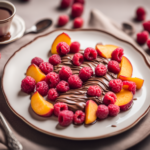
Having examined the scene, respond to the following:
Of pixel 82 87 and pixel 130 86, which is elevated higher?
pixel 130 86

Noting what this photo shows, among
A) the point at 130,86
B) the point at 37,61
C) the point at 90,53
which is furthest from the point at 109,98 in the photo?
the point at 37,61

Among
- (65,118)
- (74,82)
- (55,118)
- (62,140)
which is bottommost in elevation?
(62,140)

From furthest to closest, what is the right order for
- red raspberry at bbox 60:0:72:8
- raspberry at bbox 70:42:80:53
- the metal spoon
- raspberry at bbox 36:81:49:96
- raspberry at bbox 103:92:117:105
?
red raspberry at bbox 60:0:72:8 < the metal spoon < raspberry at bbox 70:42:80:53 < raspberry at bbox 36:81:49:96 < raspberry at bbox 103:92:117:105

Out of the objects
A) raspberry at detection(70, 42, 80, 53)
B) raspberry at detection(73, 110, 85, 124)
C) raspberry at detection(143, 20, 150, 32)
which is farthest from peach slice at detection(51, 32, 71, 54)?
raspberry at detection(143, 20, 150, 32)

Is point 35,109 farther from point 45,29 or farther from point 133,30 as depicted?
point 133,30

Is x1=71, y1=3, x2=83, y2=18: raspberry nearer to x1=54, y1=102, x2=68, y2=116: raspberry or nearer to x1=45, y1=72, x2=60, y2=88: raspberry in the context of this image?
x1=45, y1=72, x2=60, y2=88: raspberry

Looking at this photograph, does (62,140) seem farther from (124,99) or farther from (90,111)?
(124,99)
